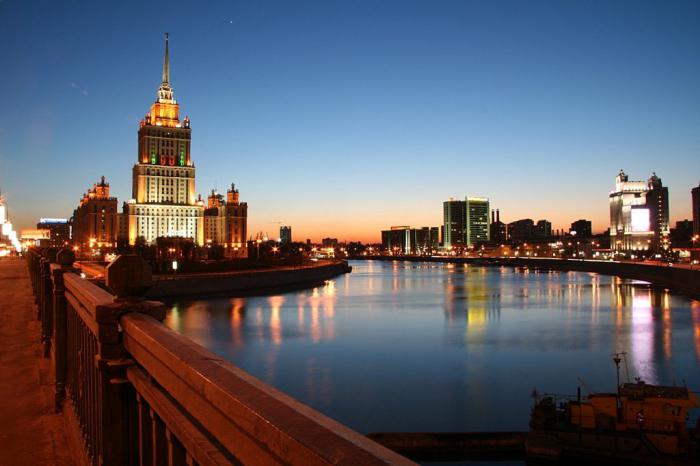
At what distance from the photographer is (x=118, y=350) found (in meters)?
3.62

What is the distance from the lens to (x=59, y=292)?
7621 millimetres

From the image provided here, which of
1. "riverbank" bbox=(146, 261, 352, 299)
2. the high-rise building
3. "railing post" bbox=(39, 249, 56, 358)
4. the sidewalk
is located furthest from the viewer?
the high-rise building

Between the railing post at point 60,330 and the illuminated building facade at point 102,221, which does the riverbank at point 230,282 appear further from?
the illuminated building facade at point 102,221

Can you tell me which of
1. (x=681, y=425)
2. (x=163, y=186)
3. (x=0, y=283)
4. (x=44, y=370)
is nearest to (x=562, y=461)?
(x=681, y=425)

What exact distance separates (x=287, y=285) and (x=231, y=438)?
86837 millimetres

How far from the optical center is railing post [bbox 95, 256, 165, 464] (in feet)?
11.6

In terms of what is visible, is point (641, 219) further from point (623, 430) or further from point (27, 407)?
point (27, 407)

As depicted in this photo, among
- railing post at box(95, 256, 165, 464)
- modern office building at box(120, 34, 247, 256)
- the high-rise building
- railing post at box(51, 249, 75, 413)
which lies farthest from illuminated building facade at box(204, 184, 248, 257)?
railing post at box(95, 256, 165, 464)

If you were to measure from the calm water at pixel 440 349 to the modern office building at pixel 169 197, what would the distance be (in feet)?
302

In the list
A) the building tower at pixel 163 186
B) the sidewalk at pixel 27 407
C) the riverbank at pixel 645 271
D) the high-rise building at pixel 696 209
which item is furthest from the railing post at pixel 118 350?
the high-rise building at pixel 696 209

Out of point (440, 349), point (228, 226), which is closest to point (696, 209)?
point (228, 226)

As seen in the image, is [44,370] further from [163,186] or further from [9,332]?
[163,186]

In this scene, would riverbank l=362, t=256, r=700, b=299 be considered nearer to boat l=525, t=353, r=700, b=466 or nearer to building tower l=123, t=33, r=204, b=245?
boat l=525, t=353, r=700, b=466

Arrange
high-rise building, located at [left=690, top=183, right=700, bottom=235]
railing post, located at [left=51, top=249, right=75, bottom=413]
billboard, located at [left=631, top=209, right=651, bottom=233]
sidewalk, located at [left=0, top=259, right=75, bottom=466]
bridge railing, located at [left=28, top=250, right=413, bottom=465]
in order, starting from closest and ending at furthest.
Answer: bridge railing, located at [left=28, top=250, right=413, bottom=465] → sidewalk, located at [left=0, top=259, right=75, bottom=466] → railing post, located at [left=51, top=249, right=75, bottom=413] → billboard, located at [left=631, top=209, right=651, bottom=233] → high-rise building, located at [left=690, top=183, right=700, bottom=235]
